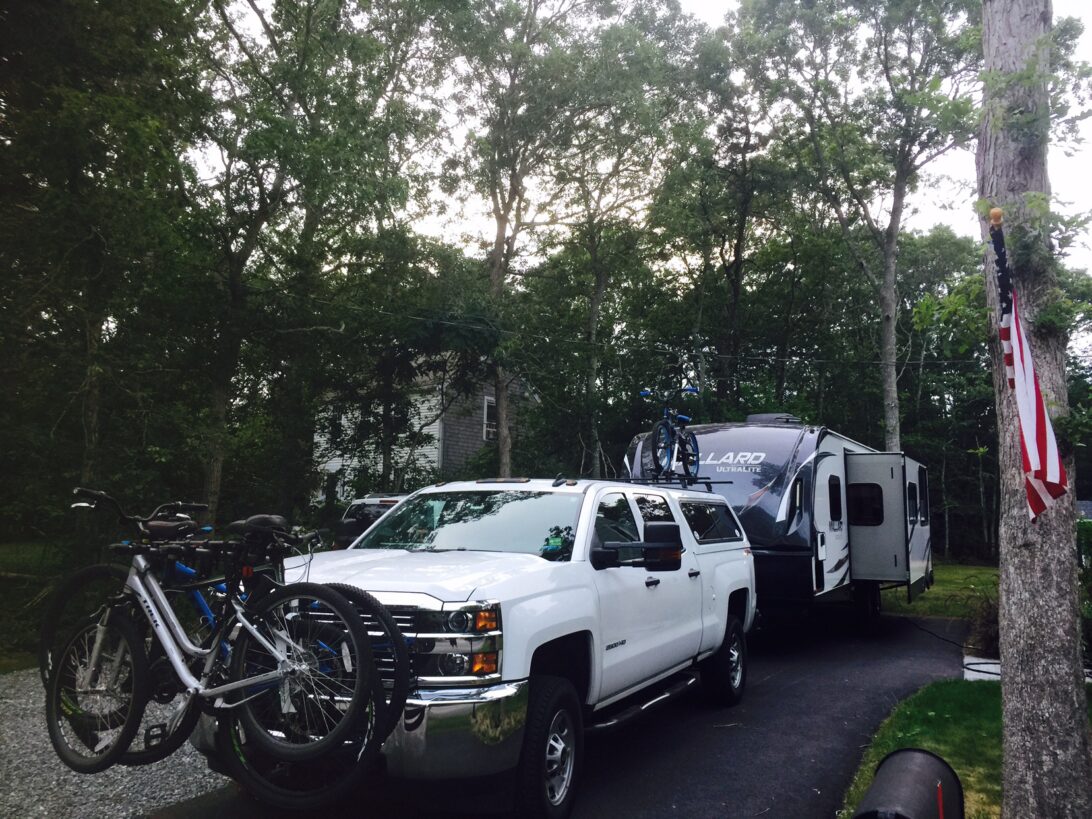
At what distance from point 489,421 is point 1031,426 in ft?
95.9

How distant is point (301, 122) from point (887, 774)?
47.5 ft

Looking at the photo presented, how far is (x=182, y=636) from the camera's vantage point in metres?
4.45

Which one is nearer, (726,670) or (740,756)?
(740,756)

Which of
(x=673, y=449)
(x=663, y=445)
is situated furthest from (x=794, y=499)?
(x=663, y=445)

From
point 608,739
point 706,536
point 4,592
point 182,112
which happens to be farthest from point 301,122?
point 608,739

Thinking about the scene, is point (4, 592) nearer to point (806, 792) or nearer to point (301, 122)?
point (301, 122)

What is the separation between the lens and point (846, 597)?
13.2 meters

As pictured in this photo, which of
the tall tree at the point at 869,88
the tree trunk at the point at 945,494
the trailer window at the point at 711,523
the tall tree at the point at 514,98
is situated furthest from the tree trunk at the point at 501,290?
the tree trunk at the point at 945,494

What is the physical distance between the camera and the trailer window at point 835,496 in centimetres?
1243

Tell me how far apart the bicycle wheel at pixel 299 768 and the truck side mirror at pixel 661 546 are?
2272 mm

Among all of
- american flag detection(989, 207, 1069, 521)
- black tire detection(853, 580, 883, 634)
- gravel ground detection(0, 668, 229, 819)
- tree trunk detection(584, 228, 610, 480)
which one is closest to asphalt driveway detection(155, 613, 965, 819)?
gravel ground detection(0, 668, 229, 819)

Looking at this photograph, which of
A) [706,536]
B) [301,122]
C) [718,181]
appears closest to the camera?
[706,536]

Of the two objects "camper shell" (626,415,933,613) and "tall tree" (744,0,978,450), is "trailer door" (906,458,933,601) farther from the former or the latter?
"tall tree" (744,0,978,450)

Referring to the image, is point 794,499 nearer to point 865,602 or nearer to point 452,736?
point 865,602
